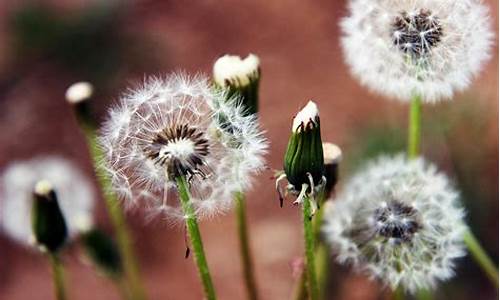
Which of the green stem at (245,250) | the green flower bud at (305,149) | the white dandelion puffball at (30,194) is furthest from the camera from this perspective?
the white dandelion puffball at (30,194)

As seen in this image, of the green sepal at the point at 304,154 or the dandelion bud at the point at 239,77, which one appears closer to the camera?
the green sepal at the point at 304,154

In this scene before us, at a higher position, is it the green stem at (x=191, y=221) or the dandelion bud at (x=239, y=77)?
the dandelion bud at (x=239, y=77)

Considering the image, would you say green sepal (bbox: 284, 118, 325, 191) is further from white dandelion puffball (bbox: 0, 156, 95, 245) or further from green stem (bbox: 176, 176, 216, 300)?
white dandelion puffball (bbox: 0, 156, 95, 245)

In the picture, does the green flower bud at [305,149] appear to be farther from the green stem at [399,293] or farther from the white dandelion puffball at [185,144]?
the green stem at [399,293]

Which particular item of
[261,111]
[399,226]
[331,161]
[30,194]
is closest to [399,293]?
[399,226]

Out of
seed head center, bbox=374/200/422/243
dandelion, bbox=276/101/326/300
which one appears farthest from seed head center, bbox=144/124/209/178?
seed head center, bbox=374/200/422/243

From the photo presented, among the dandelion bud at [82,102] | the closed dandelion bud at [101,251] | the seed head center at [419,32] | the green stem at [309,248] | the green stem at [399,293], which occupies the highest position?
the dandelion bud at [82,102]

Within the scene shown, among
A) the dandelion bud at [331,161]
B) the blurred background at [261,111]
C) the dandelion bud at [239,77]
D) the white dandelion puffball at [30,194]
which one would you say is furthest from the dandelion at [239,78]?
the blurred background at [261,111]

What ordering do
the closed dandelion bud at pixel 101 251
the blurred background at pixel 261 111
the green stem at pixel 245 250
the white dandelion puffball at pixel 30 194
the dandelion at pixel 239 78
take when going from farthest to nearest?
the blurred background at pixel 261 111 < the white dandelion puffball at pixel 30 194 < the closed dandelion bud at pixel 101 251 < the green stem at pixel 245 250 < the dandelion at pixel 239 78

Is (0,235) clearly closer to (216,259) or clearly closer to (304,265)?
(216,259)
